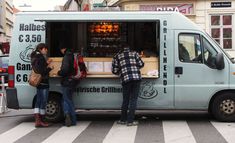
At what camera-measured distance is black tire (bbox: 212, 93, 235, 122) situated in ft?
33.0

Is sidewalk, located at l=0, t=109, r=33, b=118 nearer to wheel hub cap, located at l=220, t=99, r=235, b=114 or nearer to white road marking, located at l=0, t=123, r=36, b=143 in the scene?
white road marking, located at l=0, t=123, r=36, b=143

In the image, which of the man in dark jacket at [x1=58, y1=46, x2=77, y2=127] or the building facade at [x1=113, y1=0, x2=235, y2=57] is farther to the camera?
the building facade at [x1=113, y1=0, x2=235, y2=57]

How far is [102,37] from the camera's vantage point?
37.7 feet

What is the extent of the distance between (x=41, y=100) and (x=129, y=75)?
1915mm

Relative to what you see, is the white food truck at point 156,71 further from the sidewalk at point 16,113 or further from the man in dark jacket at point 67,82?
the sidewalk at point 16,113

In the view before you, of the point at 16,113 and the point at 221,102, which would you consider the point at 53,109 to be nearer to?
the point at 16,113

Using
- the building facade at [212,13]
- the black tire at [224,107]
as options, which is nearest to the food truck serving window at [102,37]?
the black tire at [224,107]

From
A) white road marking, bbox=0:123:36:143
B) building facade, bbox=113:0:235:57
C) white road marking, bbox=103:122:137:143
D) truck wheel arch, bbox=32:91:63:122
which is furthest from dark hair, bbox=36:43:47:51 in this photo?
building facade, bbox=113:0:235:57

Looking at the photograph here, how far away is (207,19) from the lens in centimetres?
2434

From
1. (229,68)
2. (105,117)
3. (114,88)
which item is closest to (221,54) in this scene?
(229,68)

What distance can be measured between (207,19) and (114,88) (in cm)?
1519

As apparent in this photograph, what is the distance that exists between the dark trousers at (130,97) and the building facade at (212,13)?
14.8 meters

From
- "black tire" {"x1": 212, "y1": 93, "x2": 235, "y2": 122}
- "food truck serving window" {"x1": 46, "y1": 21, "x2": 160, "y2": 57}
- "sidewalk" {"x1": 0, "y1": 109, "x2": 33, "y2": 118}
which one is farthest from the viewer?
"sidewalk" {"x1": 0, "y1": 109, "x2": 33, "y2": 118}

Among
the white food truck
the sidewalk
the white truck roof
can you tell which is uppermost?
the white truck roof
